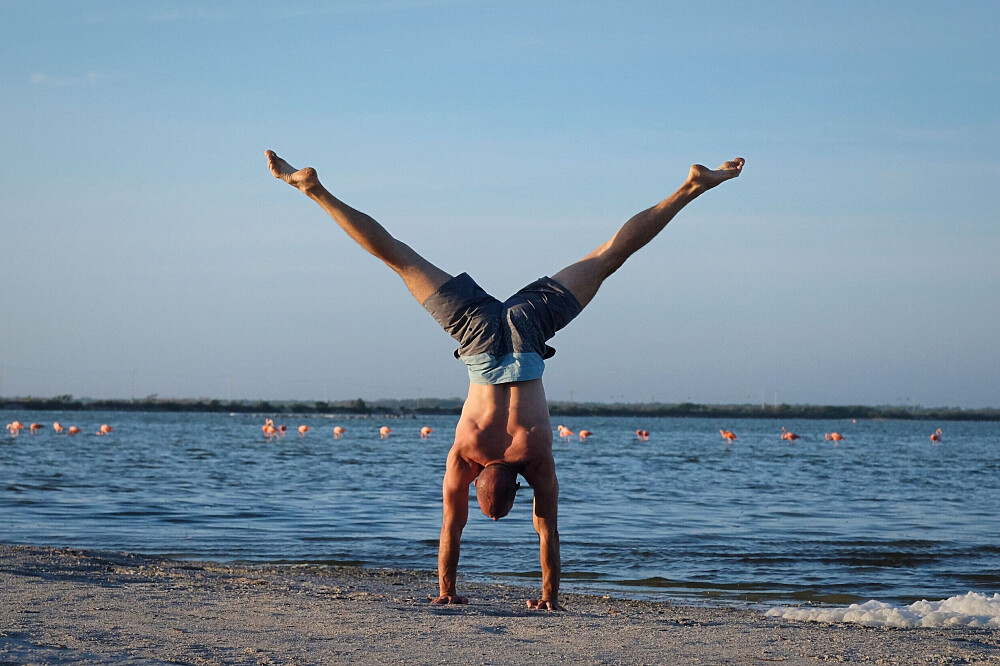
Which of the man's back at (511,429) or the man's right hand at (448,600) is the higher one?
the man's back at (511,429)

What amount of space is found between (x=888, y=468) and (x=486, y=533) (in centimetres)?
2420

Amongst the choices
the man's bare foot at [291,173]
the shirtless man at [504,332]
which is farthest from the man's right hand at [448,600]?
the man's bare foot at [291,173]

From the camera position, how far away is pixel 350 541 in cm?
1293

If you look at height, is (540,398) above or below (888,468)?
above

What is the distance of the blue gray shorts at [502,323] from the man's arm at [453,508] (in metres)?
0.57

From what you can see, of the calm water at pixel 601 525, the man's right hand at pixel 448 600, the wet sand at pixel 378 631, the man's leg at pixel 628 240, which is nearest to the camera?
the wet sand at pixel 378 631

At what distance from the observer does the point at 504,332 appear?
20.9ft

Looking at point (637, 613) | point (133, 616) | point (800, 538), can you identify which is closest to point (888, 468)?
point (800, 538)

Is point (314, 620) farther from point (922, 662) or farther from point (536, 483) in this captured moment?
point (922, 662)

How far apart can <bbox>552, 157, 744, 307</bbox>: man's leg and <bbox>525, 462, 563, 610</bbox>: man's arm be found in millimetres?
1172

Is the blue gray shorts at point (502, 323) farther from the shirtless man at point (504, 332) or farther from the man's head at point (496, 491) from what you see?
the man's head at point (496, 491)

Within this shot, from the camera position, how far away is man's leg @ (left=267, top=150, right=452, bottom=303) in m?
6.52

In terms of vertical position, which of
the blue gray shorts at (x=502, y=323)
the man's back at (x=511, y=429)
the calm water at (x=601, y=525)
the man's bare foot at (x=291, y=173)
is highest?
the man's bare foot at (x=291, y=173)

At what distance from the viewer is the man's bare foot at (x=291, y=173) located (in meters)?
6.57
